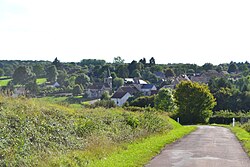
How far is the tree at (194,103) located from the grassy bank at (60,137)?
41284mm

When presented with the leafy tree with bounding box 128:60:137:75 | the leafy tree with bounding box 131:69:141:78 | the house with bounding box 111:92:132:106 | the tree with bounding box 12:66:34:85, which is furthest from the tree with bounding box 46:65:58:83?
the leafy tree with bounding box 128:60:137:75

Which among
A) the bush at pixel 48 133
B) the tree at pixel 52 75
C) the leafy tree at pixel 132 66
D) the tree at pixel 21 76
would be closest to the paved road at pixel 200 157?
the bush at pixel 48 133

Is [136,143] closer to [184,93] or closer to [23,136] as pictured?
[23,136]

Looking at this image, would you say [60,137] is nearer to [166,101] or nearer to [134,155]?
[134,155]

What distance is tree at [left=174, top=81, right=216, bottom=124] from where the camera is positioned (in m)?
62.9

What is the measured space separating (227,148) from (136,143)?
4.39 metres

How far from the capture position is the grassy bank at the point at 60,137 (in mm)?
12258

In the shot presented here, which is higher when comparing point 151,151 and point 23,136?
point 23,136

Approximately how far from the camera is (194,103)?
2494 inches

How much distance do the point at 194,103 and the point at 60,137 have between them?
1957 inches

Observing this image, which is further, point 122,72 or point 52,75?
point 122,72

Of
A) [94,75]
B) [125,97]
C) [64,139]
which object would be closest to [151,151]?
[64,139]

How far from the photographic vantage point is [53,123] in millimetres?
16156

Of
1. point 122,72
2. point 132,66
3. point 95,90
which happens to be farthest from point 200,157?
point 132,66
